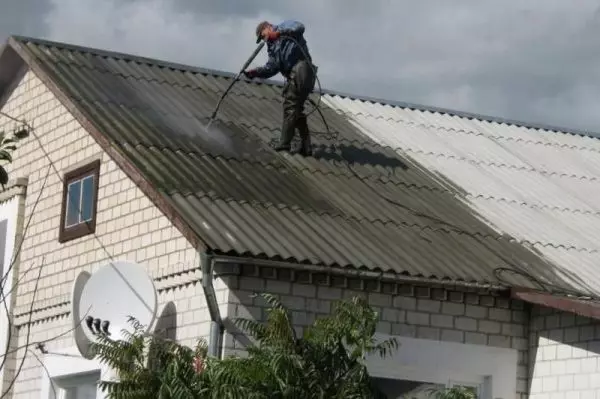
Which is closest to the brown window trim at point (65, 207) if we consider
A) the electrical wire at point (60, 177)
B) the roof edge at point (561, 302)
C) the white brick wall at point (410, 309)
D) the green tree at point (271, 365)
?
the electrical wire at point (60, 177)

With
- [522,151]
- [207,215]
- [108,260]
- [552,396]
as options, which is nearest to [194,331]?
[207,215]

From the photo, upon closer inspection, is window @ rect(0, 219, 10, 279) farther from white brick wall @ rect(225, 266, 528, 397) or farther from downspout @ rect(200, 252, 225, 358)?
white brick wall @ rect(225, 266, 528, 397)

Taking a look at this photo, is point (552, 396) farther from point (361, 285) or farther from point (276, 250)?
point (276, 250)

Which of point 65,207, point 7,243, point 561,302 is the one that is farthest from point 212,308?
point 7,243

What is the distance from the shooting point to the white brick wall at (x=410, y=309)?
1340 cm

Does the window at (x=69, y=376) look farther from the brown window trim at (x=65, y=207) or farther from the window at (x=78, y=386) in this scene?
the brown window trim at (x=65, y=207)

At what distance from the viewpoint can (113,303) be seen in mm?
14016

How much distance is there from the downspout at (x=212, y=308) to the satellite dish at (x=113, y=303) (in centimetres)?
66

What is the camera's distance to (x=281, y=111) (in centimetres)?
1822

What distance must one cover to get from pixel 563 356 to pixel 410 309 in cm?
153

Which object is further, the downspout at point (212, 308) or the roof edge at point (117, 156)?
the roof edge at point (117, 156)

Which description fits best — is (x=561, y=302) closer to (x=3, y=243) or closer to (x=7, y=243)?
(x=7, y=243)

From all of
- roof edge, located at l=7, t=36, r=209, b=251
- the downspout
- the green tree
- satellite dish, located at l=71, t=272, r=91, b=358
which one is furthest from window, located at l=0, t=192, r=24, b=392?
the green tree

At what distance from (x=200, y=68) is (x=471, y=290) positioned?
20.3 feet
